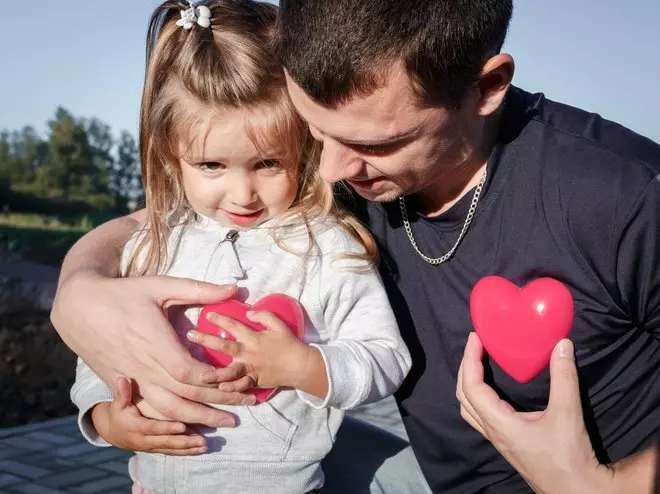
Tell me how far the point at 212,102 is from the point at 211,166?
0.18 m

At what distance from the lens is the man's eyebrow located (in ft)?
6.97

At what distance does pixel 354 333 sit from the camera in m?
2.39

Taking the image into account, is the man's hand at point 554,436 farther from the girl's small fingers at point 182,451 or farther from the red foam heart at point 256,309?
the girl's small fingers at point 182,451

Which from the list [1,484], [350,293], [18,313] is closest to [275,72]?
[350,293]

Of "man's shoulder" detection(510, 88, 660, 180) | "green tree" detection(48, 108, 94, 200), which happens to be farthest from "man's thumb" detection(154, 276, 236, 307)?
"green tree" detection(48, 108, 94, 200)

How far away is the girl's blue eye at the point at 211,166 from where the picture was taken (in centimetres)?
243

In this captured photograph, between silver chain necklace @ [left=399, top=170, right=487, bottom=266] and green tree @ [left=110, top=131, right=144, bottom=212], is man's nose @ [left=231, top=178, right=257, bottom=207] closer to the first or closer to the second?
silver chain necklace @ [left=399, top=170, right=487, bottom=266]

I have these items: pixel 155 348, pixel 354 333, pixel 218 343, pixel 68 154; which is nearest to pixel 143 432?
pixel 155 348

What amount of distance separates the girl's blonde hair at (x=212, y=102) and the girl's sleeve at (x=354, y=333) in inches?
3.0

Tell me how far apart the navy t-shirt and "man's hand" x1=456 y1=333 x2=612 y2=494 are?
0.62 ft

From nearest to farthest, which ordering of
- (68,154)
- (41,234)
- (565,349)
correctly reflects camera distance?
(565,349)
(41,234)
(68,154)

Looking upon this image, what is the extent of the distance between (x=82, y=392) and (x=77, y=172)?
10.6 m

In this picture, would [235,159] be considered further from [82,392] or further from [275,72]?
[82,392]

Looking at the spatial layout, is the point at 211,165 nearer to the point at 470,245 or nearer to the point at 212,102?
the point at 212,102
